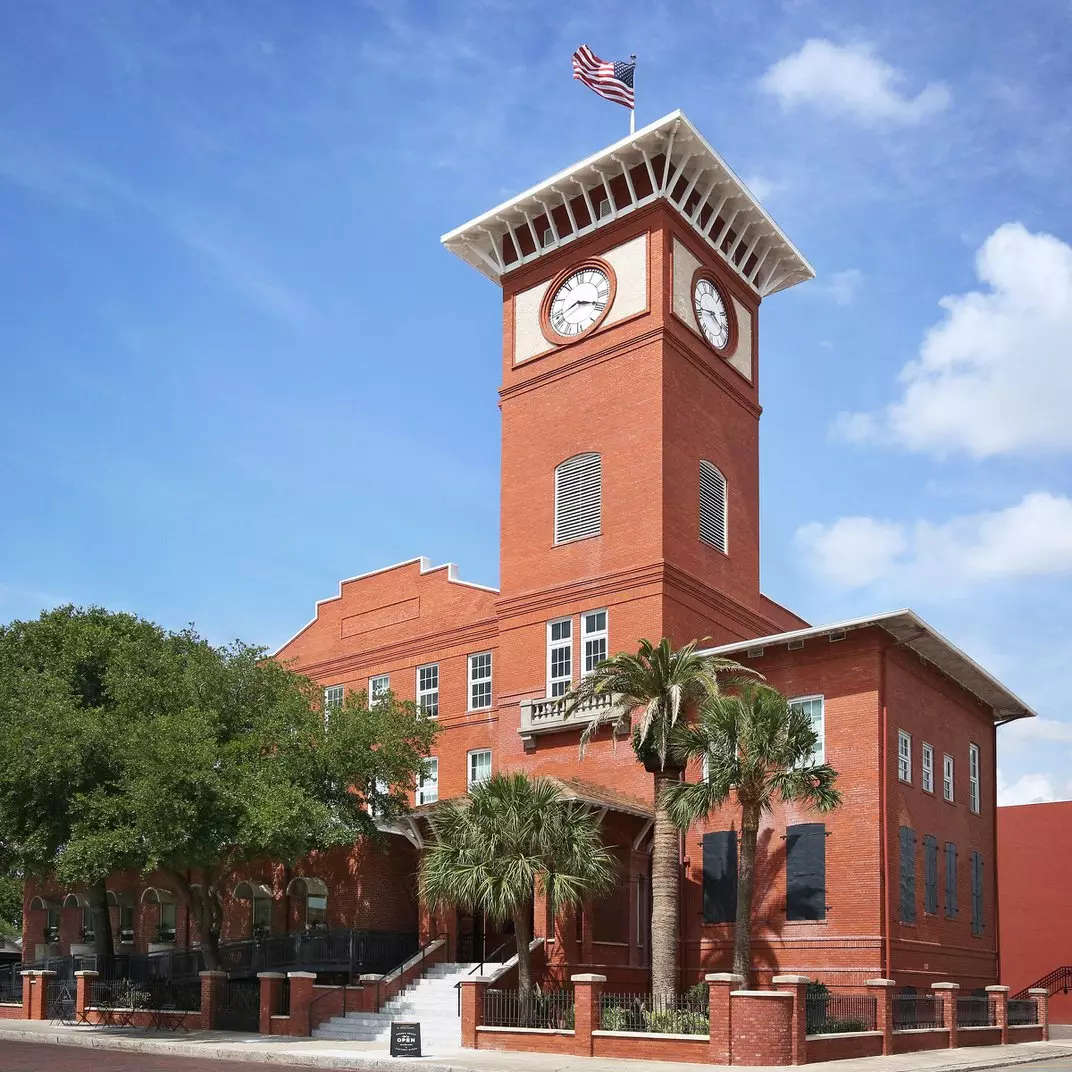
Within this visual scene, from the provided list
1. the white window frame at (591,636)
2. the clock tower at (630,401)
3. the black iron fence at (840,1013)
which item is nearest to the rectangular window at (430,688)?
the clock tower at (630,401)

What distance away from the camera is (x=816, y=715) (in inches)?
1312

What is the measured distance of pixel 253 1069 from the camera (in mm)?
24844

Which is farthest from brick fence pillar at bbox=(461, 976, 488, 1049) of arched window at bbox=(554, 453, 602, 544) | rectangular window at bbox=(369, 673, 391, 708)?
rectangular window at bbox=(369, 673, 391, 708)

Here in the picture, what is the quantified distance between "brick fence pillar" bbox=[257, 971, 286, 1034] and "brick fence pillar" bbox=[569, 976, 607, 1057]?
9.03 metres

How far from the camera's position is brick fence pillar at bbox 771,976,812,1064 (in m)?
24.4

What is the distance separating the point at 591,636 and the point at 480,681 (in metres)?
5.87

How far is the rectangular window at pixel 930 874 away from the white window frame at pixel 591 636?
31.9 feet

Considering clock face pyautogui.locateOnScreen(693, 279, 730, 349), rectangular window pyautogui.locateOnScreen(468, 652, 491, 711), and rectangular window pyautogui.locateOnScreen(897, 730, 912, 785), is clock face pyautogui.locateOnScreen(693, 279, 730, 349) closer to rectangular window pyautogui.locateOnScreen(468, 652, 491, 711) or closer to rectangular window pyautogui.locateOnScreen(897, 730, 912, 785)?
rectangular window pyautogui.locateOnScreen(468, 652, 491, 711)

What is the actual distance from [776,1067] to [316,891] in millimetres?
20322

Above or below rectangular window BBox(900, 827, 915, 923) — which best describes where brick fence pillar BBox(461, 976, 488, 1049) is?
below

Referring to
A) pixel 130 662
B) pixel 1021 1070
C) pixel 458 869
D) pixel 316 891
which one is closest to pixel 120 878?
pixel 316 891

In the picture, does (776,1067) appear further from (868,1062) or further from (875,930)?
(875,930)

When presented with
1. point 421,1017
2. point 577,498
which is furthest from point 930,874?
point 577,498

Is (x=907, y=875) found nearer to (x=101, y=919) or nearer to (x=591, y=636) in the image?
(x=591, y=636)
